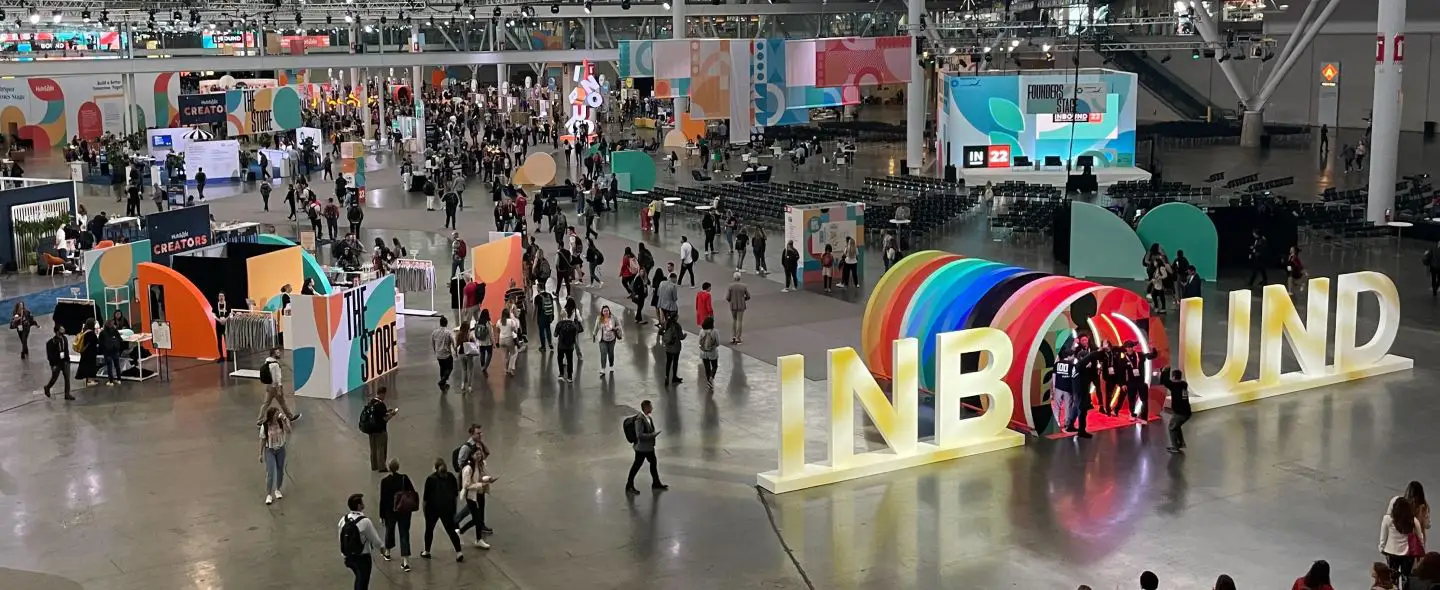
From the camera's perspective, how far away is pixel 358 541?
1030 cm

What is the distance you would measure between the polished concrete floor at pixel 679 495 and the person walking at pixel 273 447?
0.71 feet

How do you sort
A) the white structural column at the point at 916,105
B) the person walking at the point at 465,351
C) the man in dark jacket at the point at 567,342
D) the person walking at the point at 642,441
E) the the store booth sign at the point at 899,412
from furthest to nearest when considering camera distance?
the white structural column at the point at 916,105 → the man in dark jacket at the point at 567,342 → the person walking at the point at 465,351 → the the store booth sign at the point at 899,412 → the person walking at the point at 642,441

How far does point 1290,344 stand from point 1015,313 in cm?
421

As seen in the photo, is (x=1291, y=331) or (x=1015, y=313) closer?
(x=1015, y=313)

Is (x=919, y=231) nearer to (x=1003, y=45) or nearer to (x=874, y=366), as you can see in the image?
(x=874, y=366)

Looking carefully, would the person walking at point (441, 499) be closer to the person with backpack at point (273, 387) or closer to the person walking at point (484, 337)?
the person with backpack at point (273, 387)

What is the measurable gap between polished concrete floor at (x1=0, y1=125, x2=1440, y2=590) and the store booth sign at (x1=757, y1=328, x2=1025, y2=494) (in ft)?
0.72

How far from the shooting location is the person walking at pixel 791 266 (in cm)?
2331

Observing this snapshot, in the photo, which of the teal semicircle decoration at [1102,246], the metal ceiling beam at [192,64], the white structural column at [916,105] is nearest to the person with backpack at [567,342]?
the teal semicircle decoration at [1102,246]

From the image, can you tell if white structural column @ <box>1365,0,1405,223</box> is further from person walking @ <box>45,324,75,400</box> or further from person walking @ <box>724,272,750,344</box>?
person walking @ <box>45,324,75,400</box>

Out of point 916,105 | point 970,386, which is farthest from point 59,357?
point 916,105

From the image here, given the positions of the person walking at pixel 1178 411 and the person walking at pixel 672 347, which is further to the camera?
the person walking at pixel 672 347

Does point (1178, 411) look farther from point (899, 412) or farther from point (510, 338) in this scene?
point (510, 338)

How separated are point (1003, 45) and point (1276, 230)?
63.1 feet
